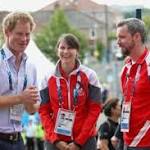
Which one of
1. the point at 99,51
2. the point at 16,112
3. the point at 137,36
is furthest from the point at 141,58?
the point at 99,51

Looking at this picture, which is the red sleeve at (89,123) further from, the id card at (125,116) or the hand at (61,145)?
the id card at (125,116)

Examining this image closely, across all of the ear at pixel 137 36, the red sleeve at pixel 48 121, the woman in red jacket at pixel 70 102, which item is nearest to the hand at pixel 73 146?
the woman in red jacket at pixel 70 102

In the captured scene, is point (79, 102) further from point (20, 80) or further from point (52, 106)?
point (20, 80)

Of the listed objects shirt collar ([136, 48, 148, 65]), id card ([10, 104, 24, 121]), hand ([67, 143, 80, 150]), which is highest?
shirt collar ([136, 48, 148, 65])

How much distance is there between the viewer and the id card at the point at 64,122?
17.5 ft

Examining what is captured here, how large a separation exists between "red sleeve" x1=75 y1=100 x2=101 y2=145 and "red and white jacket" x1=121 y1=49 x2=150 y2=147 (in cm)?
56

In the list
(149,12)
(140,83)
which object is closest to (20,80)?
(140,83)

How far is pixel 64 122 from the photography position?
5.36m

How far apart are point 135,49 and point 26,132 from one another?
345 inches

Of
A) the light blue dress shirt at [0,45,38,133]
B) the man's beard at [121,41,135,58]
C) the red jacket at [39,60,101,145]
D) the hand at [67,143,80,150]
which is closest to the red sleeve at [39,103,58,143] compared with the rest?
the red jacket at [39,60,101,145]

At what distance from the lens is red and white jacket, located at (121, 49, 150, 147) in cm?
471

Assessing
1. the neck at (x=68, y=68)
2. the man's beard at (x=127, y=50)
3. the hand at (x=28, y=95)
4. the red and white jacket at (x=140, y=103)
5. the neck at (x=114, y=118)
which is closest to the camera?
the hand at (x=28, y=95)

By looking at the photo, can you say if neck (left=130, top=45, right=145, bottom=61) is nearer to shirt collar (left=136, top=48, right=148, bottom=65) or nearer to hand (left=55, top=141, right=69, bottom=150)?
shirt collar (left=136, top=48, right=148, bottom=65)

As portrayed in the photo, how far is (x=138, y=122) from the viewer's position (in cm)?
477
